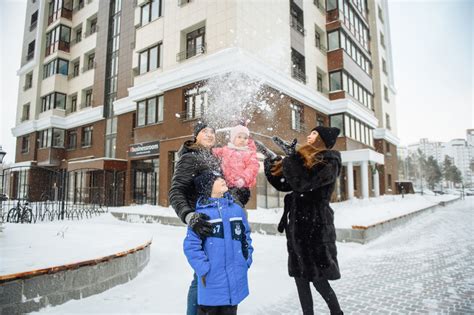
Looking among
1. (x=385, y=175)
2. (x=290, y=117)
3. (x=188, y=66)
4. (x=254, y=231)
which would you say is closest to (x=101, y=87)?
(x=188, y=66)

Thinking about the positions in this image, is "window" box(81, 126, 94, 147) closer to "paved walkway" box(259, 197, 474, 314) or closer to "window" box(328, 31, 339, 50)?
"window" box(328, 31, 339, 50)

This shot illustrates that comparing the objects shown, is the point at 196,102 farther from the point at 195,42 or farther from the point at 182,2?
the point at 182,2

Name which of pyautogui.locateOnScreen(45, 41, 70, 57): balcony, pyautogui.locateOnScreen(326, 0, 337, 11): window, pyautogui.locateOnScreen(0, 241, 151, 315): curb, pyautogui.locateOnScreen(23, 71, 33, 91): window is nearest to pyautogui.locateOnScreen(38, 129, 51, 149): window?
pyautogui.locateOnScreen(23, 71, 33, 91): window

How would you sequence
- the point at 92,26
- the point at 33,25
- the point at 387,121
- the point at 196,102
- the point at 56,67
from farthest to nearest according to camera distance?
the point at 387,121
the point at 33,25
the point at 56,67
the point at 92,26
the point at 196,102

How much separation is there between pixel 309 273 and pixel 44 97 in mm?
30090

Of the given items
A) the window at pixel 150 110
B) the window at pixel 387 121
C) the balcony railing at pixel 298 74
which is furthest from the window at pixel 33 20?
the window at pixel 387 121

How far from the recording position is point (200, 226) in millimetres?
2092

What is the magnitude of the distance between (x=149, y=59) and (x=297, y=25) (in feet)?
30.9

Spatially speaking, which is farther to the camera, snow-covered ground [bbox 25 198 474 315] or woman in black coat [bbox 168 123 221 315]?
snow-covered ground [bbox 25 198 474 315]

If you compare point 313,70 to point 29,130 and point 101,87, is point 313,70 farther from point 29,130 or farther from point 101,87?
point 29,130

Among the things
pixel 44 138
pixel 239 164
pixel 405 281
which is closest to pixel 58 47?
pixel 44 138

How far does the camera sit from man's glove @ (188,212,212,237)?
2.08m

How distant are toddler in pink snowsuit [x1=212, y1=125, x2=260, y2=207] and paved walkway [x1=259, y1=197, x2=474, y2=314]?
197cm

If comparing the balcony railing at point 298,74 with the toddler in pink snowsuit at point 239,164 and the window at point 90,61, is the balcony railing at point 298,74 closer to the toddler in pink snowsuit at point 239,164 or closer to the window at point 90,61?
the toddler in pink snowsuit at point 239,164
